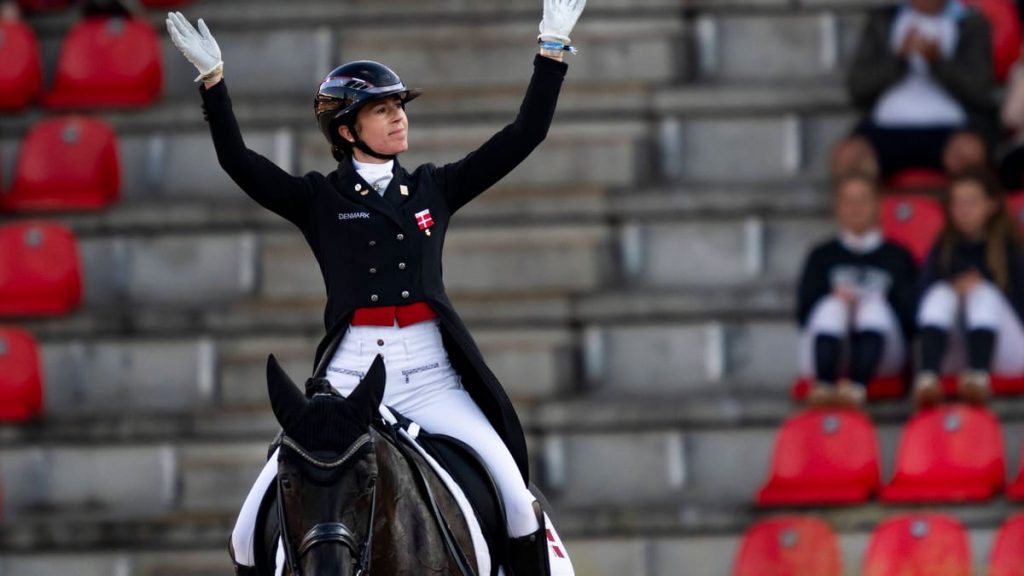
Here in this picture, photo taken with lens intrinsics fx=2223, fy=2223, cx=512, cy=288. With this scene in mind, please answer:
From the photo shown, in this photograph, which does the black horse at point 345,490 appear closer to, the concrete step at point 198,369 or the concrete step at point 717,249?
the concrete step at point 198,369

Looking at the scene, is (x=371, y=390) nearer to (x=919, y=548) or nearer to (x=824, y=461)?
(x=919, y=548)

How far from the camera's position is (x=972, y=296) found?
10.8 m

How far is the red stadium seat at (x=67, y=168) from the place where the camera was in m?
12.6

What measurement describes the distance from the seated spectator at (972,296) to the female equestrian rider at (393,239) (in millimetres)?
4334

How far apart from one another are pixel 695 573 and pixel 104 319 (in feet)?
11.5

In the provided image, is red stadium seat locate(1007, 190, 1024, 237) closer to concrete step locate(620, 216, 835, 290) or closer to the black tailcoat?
concrete step locate(620, 216, 835, 290)

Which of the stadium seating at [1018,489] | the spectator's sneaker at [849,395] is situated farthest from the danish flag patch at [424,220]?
the stadium seating at [1018,489]

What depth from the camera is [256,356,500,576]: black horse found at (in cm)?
557

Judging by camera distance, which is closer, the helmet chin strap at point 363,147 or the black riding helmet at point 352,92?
the black riding helmet at point 352,92

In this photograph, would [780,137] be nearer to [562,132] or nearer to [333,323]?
[562,132]

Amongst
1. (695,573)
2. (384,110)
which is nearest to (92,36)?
(695,573)

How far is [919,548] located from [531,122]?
4225mm

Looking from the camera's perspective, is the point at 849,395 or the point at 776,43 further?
the point at 776,43

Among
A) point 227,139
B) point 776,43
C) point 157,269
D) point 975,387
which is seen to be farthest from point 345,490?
point 776,43
